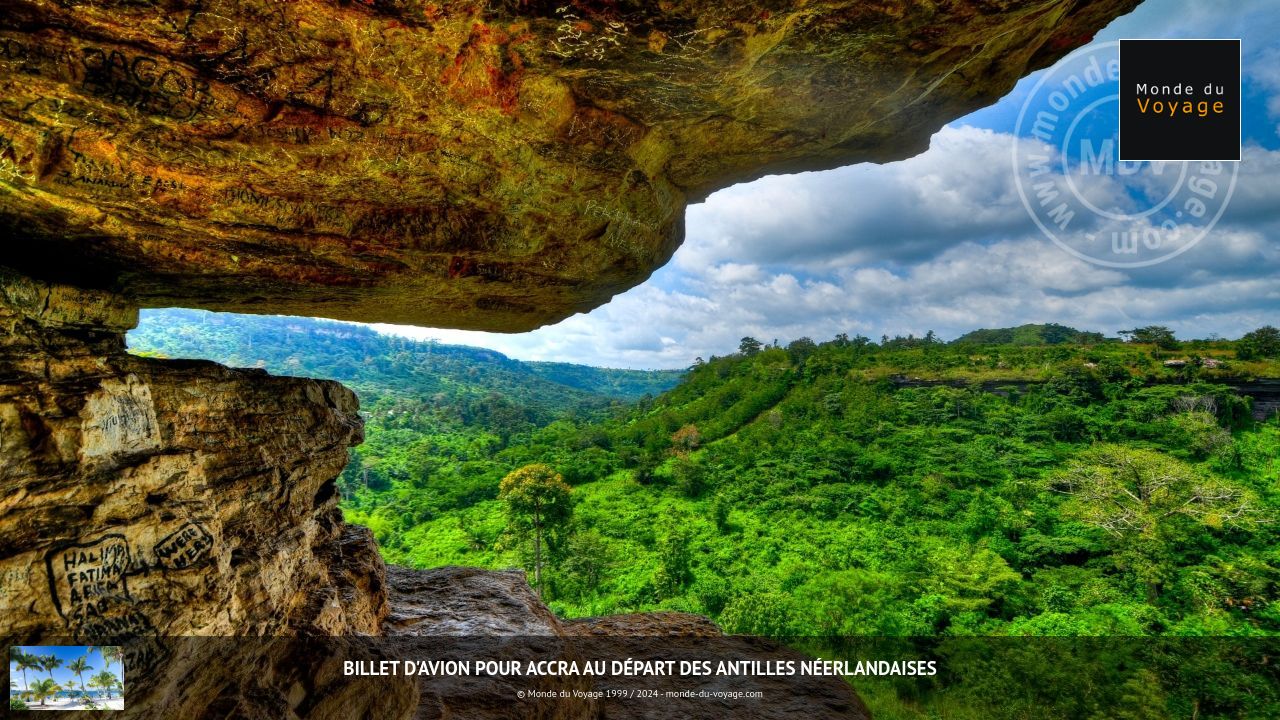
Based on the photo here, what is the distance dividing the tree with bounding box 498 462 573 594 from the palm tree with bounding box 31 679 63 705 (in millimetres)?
27856

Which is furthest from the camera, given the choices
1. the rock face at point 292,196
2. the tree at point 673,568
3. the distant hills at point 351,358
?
the distant hills at point 351,358

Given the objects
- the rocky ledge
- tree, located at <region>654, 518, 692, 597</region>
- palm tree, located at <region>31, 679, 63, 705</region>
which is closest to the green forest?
tree, located at <region>654, 518, 692, 597</region>

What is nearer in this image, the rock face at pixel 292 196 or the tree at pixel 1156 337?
the rock face at pixel 292 196

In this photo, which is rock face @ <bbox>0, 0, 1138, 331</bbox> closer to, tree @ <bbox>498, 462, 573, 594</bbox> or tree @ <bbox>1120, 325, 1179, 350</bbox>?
tree @ <bbox>498, 462, 573, 594</bbox>

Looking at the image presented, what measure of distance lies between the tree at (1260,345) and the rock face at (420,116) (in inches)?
2757

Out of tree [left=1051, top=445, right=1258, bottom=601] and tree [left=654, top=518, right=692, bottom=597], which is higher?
tree [left=1051, top=445, right=1258, bottom=601]

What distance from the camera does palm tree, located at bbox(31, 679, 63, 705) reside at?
343cm

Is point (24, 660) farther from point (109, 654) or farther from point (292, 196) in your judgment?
point (292, 196)

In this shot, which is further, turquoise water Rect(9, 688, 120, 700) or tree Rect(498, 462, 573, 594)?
tree Rect(498, 462, 573, 594)

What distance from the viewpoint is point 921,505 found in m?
39.5

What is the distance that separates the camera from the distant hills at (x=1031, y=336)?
7581 centimetres

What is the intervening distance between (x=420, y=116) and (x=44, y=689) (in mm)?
5433

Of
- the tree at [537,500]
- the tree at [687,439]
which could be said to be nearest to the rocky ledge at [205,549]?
the tree at [537,500]

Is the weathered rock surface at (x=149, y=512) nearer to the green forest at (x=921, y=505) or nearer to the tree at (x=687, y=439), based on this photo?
the green forest at (x=921, y=505)
